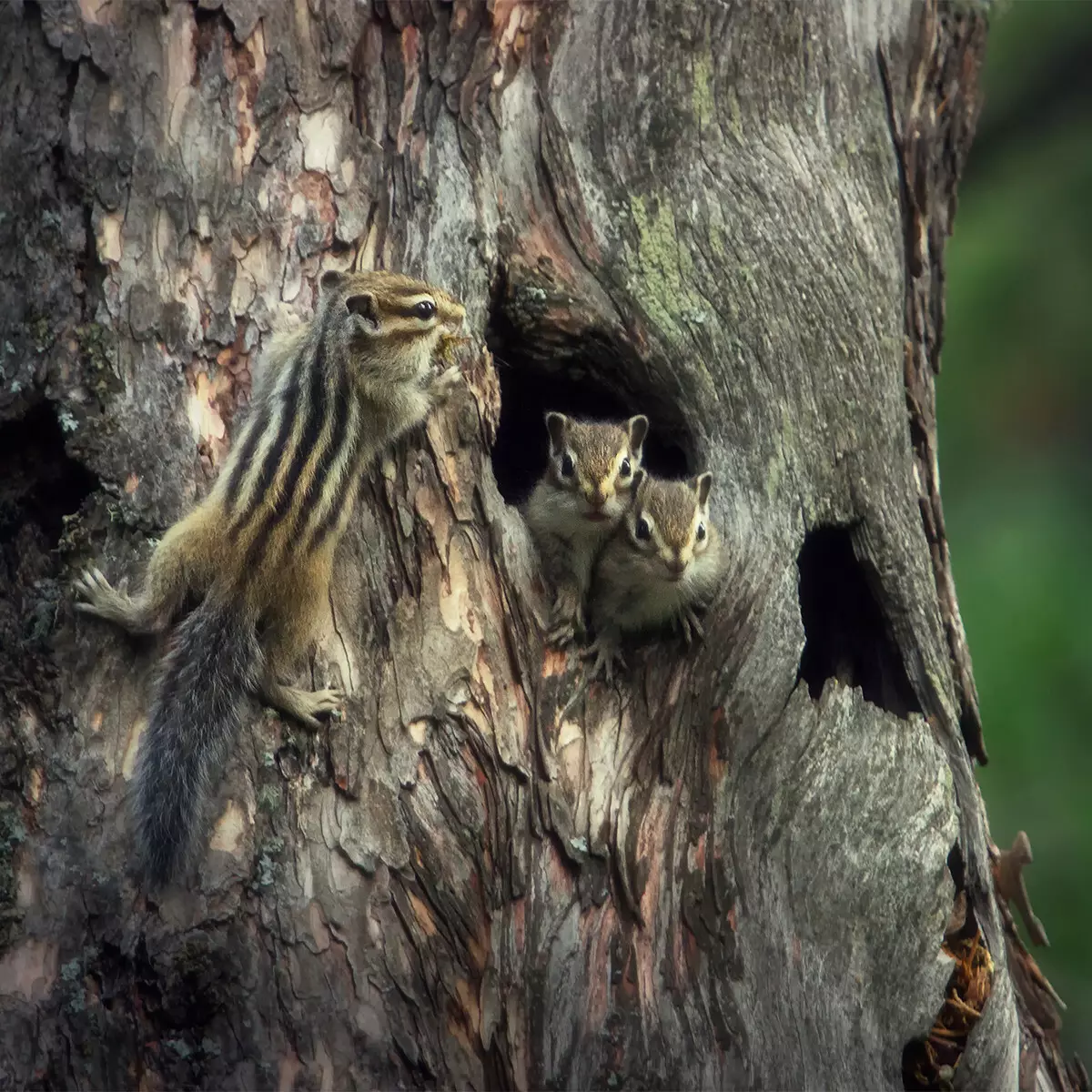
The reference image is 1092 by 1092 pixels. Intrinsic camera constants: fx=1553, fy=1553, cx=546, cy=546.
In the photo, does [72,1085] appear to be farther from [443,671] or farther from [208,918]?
[443,671]

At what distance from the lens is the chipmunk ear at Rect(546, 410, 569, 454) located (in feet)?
17.3

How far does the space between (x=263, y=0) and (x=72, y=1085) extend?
311 centimetres

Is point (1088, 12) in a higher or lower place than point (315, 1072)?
higher

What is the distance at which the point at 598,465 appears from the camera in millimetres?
5074

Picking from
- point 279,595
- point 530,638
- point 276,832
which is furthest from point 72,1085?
point 530,638

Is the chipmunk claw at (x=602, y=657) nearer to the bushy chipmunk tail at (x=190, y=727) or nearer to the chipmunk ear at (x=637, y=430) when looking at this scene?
the chipmunk ear at (x=637, y=430)

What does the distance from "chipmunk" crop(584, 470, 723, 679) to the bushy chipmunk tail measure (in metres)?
1.21

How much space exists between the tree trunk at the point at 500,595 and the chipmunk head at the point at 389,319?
17 cm

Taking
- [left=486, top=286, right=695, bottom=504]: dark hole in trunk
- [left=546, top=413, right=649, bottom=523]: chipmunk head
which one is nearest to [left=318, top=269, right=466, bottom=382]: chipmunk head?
[left=486, top=286, right=695, bottom=504]: dark hole in trunk

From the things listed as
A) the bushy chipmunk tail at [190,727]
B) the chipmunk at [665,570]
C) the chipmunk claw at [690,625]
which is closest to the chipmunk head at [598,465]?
the chipmunk at [665,570]

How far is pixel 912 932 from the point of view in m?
4.77

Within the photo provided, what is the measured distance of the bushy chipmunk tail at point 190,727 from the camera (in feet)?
12.6

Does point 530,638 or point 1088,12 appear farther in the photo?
point 1088,12

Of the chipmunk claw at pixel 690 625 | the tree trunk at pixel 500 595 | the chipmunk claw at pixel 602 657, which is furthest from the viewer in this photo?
the chipmunk claw at pixel 690 625
